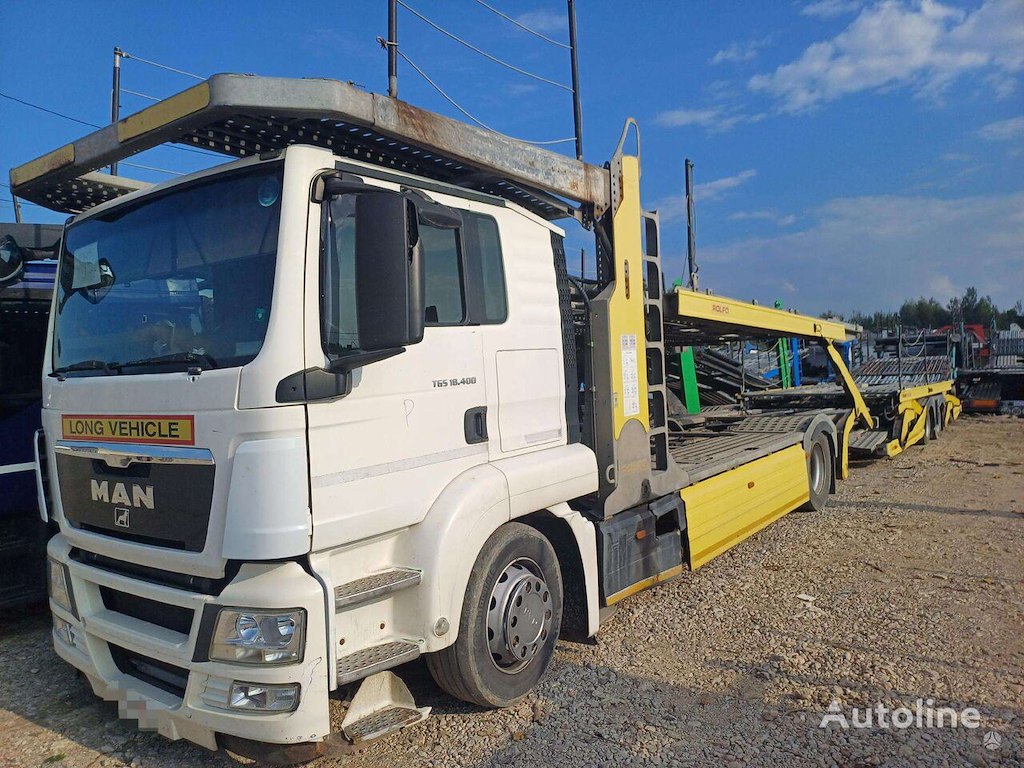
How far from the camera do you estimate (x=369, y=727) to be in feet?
9.23

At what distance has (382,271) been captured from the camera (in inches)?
101

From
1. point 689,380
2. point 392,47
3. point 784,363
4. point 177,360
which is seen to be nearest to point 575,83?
point 392,47

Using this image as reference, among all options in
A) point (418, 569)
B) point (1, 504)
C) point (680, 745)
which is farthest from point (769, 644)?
point (1, 504)

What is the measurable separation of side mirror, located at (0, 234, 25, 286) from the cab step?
353 cm

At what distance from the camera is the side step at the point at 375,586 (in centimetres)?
263

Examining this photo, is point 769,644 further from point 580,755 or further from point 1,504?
point 1,504

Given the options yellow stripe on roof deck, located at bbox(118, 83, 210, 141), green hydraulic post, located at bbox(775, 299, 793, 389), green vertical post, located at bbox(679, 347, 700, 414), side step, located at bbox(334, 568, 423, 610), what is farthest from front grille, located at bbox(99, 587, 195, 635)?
green hydraulic post, located at bbox(775, 299, 793, 389)

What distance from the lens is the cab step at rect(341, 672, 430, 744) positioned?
2.79 meters

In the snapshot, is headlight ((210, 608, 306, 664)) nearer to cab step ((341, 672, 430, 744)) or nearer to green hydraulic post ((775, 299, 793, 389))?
cab step ((341, 672, 430, 744))

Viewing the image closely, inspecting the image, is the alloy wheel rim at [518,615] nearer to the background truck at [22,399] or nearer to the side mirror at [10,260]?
the background truck at [22,399]

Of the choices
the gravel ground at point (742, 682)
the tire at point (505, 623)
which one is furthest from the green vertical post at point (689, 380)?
the tire at point (505, 623)

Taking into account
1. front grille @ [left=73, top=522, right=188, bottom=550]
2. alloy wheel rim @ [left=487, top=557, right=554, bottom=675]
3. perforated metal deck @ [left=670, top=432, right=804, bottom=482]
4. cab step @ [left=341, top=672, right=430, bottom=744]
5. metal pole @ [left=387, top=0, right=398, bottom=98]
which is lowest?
cab step @ [left=341, top=672, right=430, bottom=744]

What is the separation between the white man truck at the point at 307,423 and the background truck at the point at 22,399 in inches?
32.8

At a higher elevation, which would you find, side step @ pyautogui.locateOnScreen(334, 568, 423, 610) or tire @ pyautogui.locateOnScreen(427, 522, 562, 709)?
side step @ pyautogui.locateOnScreen(334, 568, 423, 610)
